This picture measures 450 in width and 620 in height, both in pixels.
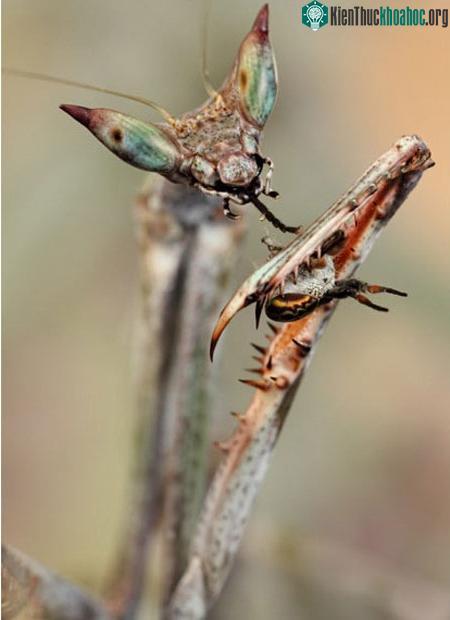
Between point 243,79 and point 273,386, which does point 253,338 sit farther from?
point 243,79

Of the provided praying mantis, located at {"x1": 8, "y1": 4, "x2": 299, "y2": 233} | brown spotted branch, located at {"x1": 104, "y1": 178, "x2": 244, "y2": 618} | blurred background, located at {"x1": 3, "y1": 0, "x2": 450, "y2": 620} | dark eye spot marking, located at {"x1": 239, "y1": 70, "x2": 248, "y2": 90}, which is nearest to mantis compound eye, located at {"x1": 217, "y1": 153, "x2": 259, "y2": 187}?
praying mantis, located at {"x1": 8, "y1": 4, "x2": 299, "y2": 233}

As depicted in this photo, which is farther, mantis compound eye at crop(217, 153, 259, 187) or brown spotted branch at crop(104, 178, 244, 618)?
brown spotted branch at crop(104, 178, 244, 618)

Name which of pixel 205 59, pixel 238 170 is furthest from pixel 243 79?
pixel 205 59

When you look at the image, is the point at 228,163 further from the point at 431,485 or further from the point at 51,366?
the point at 51,366

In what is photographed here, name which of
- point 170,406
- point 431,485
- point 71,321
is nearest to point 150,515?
point 170,406

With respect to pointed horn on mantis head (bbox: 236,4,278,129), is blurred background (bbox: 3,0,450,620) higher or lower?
lower

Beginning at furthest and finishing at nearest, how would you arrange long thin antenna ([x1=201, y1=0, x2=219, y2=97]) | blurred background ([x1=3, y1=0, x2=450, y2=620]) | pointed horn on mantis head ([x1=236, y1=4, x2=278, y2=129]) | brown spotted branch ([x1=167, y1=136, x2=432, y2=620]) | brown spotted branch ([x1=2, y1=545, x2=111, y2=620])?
blurred background ([x1=3, y1=0, x2=450, y2=620]), brown spotted branch ([x1=2, y1=545, x2=111, y2=620]), long thin antenna ([x1=201, y1=0, x2=219, y2=97]), pointed horn on mantis head ([x1=236, y1=4, x2=278, y2=129]), brown spotted branch ([x1=167, y1=136, x2=432, y2=620])

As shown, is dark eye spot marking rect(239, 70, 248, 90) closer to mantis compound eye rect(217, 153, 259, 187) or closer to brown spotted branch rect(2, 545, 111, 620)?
mantis compound eye rect(217, 153, 259, 187)

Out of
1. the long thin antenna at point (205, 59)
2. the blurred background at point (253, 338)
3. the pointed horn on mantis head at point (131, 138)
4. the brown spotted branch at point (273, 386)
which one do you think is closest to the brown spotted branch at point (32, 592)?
the brown spotted branch at point (273, 386)
